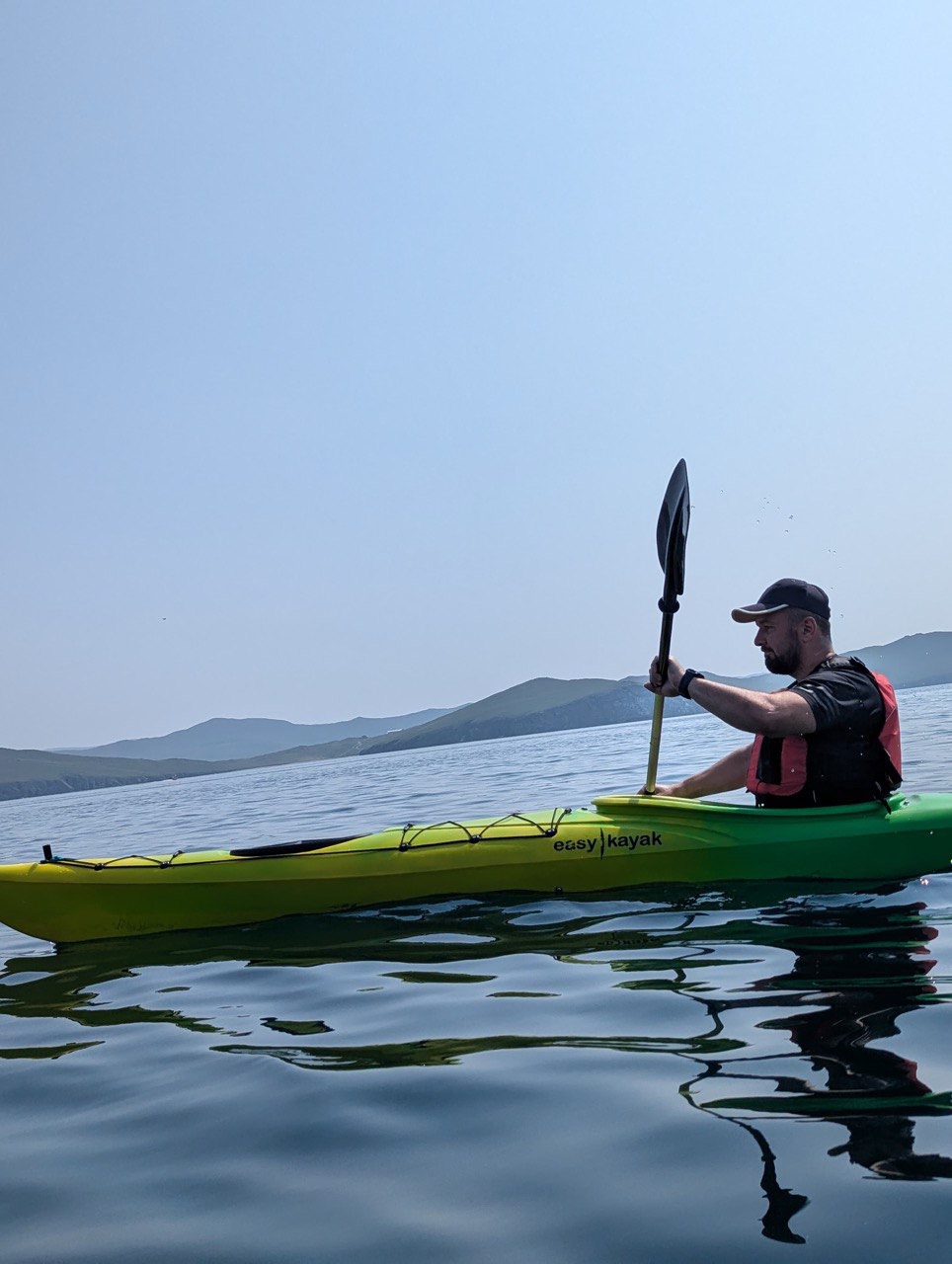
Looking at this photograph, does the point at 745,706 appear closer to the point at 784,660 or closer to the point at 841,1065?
Result: the point at 784,660

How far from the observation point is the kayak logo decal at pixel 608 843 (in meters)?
6.71

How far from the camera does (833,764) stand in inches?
252

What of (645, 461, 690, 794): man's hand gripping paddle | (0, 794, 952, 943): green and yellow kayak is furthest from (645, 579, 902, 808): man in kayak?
(645, 461, 690, 794): man's hand gripping paddle

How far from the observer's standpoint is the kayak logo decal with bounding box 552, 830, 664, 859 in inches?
264

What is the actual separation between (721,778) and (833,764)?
1050 millimetres

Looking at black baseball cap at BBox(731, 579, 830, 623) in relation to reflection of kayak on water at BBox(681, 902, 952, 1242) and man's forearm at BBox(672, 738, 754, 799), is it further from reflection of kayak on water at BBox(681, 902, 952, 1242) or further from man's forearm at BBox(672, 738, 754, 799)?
reflection of kayak on water at BBox(681, 902, 952, 1242)

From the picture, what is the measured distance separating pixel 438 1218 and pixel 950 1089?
1.49 m

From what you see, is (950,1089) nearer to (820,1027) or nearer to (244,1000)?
(820,1027)

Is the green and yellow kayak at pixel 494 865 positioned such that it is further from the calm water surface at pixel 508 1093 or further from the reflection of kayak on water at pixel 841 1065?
the reflection of kayak on water at pixel 841 1065

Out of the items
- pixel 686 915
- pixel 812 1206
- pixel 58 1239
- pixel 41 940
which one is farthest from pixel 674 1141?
pixel 41 940

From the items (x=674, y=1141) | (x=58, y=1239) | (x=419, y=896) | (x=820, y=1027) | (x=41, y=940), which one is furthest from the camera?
(x=41, y=940)

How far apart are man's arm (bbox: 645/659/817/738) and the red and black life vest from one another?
15.7 inches

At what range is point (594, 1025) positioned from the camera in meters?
3.97

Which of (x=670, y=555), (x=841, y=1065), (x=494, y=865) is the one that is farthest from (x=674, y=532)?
(x=841, y=1065)
